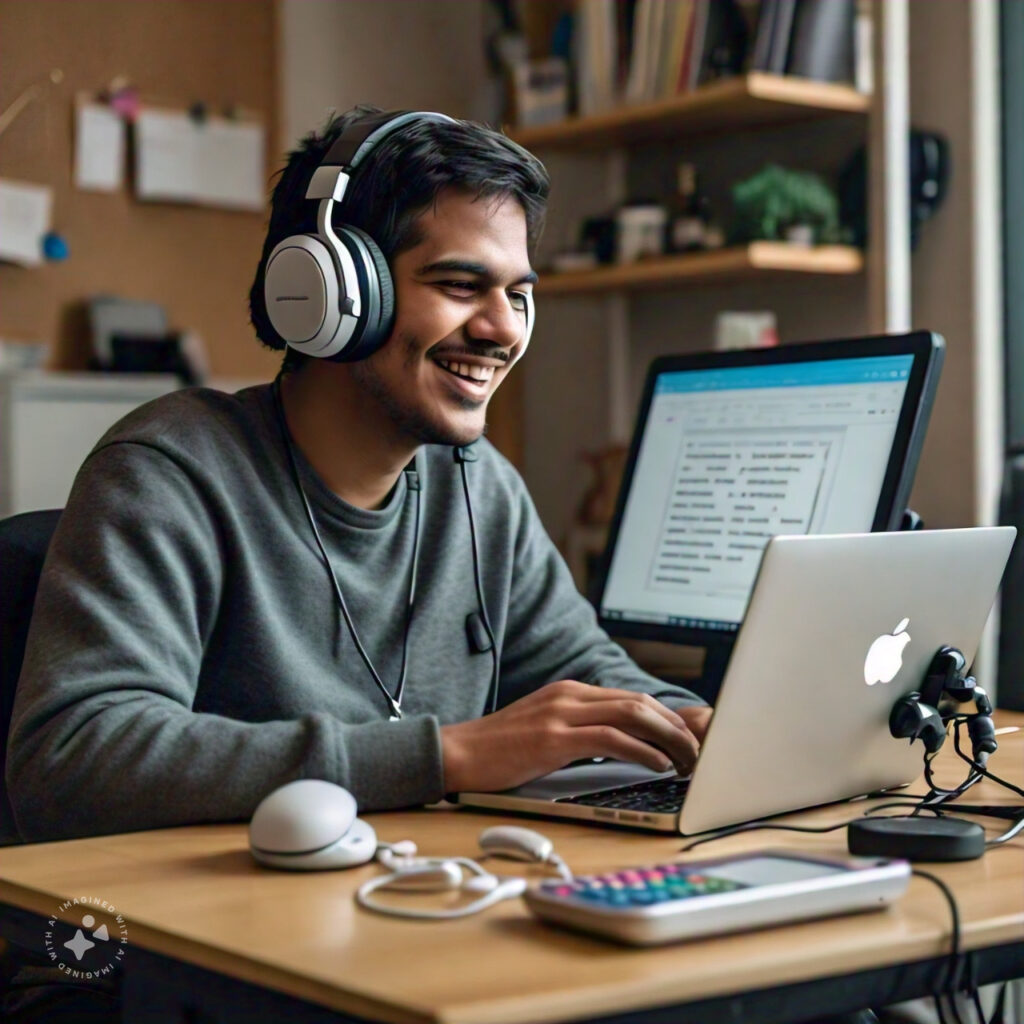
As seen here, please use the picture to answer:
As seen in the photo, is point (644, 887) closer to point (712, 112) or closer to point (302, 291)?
point (302, 291)

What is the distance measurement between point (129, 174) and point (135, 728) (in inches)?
106

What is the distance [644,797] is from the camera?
110 centimetres

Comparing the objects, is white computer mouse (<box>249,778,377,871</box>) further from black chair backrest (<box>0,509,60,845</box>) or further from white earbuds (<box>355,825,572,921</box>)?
black chair backrest (<box>0,509,60,845</box>)

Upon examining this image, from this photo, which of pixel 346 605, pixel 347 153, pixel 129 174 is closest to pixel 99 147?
pixel 129 174

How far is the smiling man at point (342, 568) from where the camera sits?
3.68ft

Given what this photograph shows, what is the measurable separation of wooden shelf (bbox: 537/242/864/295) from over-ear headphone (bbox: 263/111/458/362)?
161 centimetres

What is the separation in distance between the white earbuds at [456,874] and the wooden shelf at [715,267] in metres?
2.10

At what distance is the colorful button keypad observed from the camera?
0.76m

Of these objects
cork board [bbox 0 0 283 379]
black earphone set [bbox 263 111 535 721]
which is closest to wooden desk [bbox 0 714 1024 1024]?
black earphone set [bbox 263 111 535 721]

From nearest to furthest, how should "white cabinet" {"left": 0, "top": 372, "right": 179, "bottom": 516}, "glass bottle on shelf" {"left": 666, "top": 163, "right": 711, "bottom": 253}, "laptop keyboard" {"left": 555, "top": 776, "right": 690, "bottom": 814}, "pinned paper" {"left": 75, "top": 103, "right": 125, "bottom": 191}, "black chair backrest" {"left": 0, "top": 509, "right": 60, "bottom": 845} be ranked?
"laptop keyboard" {"left": 555, "top": 776, "right": 690, "bottom": 814}
"black chair backrest" {"left": 0, "top": 509, "right": 60, "bottom": 845}
"white cabinet" {"left": 0, "top": 372, "right": 179, "bottom": 516}
"glass bottle on shelf" {"left": 666, "top": 163, "right": 711, "bottom": 253}
"pinned paper" {"left": 75, "top": 103, "right": 125, "bottom": 191}

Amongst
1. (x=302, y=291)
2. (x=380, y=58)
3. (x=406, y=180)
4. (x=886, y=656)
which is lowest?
(x=886, y=656)

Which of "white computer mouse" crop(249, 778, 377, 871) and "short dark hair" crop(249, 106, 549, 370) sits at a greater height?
"short dark hair" crop(249, 106, 549, 370)

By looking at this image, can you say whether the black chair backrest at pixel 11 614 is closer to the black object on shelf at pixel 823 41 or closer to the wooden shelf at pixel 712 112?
the wooden shelf at pixel 712 112

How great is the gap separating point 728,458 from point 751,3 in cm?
167
